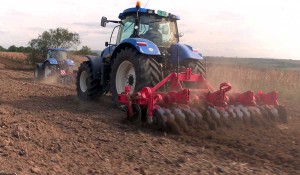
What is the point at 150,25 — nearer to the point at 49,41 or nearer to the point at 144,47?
the point at 144,47

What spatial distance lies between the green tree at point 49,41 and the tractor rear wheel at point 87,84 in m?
17.1

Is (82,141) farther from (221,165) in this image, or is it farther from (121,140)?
(221,165)

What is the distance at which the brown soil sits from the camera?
3.24 metres

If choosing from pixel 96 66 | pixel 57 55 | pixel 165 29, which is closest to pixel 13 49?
pixel 57 55

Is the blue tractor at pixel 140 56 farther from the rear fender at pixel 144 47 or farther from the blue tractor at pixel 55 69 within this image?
the blue tractor at pixel 55 69

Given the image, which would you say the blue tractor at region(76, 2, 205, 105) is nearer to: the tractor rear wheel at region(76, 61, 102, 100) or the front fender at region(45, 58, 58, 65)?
the tractor rear wheel at region(76, 61, 102, 100)

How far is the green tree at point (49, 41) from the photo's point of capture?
24.4 metres

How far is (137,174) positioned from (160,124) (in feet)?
5.59

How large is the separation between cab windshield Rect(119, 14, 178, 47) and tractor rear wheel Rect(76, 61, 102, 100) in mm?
1260

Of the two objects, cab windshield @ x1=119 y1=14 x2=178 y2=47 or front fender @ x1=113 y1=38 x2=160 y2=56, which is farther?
cab windshield @ x1=119 y1=14 x2=178 y2=47

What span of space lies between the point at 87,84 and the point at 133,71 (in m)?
1.88

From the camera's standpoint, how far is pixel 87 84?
805 centimetres

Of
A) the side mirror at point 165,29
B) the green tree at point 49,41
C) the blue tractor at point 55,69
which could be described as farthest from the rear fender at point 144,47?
the green tree at point 49,41

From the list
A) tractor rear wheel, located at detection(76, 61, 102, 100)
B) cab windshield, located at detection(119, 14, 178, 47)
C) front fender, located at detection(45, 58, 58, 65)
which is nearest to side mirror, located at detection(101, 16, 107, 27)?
cab windshield, located at detection(119, 14, 178, 47)
